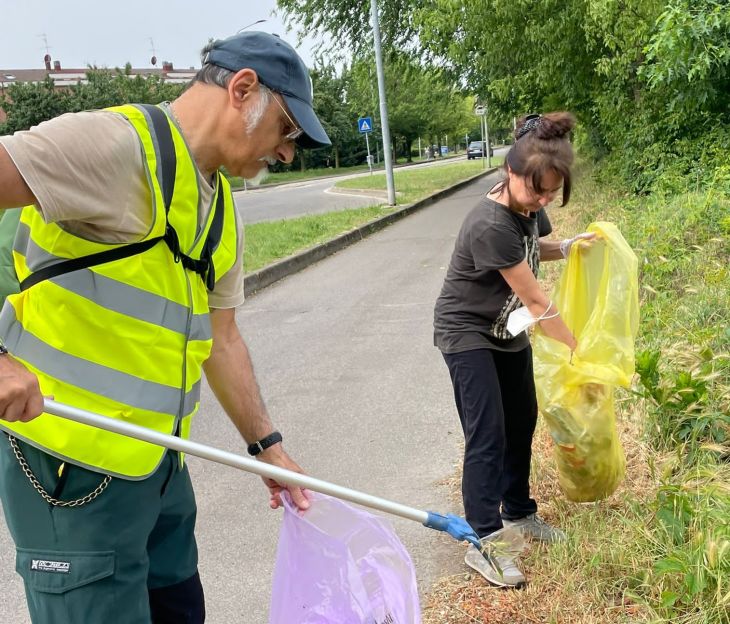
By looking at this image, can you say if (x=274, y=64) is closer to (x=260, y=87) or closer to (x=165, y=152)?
(x=260, y=87)

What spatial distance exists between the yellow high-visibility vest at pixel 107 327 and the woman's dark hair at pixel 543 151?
1.34m

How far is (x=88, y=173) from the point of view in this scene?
1.32 metres

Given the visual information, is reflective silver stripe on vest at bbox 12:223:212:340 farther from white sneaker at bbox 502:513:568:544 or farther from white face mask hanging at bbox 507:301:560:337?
white sneaker at bbox 502:513:568:544

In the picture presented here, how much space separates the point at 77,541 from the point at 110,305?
1.57ft

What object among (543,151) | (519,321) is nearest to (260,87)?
(543,151)

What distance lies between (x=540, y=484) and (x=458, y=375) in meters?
0.91

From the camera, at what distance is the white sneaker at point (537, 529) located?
109 inches

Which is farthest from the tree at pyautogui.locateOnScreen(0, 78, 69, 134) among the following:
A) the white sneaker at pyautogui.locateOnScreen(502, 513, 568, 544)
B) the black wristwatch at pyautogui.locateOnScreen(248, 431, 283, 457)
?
the black wristwatch at pyautogui.locateOnScreen(248, 431, 283, 457)

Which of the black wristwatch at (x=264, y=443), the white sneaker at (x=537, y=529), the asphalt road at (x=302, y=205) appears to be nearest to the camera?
the black wristwatch at (x=264, y=443)

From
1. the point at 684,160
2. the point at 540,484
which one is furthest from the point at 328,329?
the point at 684,160

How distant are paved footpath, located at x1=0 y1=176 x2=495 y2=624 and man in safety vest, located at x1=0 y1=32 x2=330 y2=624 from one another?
1417mm

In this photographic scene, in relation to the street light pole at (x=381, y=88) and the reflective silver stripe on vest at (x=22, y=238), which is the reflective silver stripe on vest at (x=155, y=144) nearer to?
the reflective silver stripe on vest at (x=22, y=238)

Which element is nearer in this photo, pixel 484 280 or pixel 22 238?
pixel 22 238

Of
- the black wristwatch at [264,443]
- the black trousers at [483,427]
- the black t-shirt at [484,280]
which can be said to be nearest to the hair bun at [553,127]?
the black t-shirt at [484,280]
